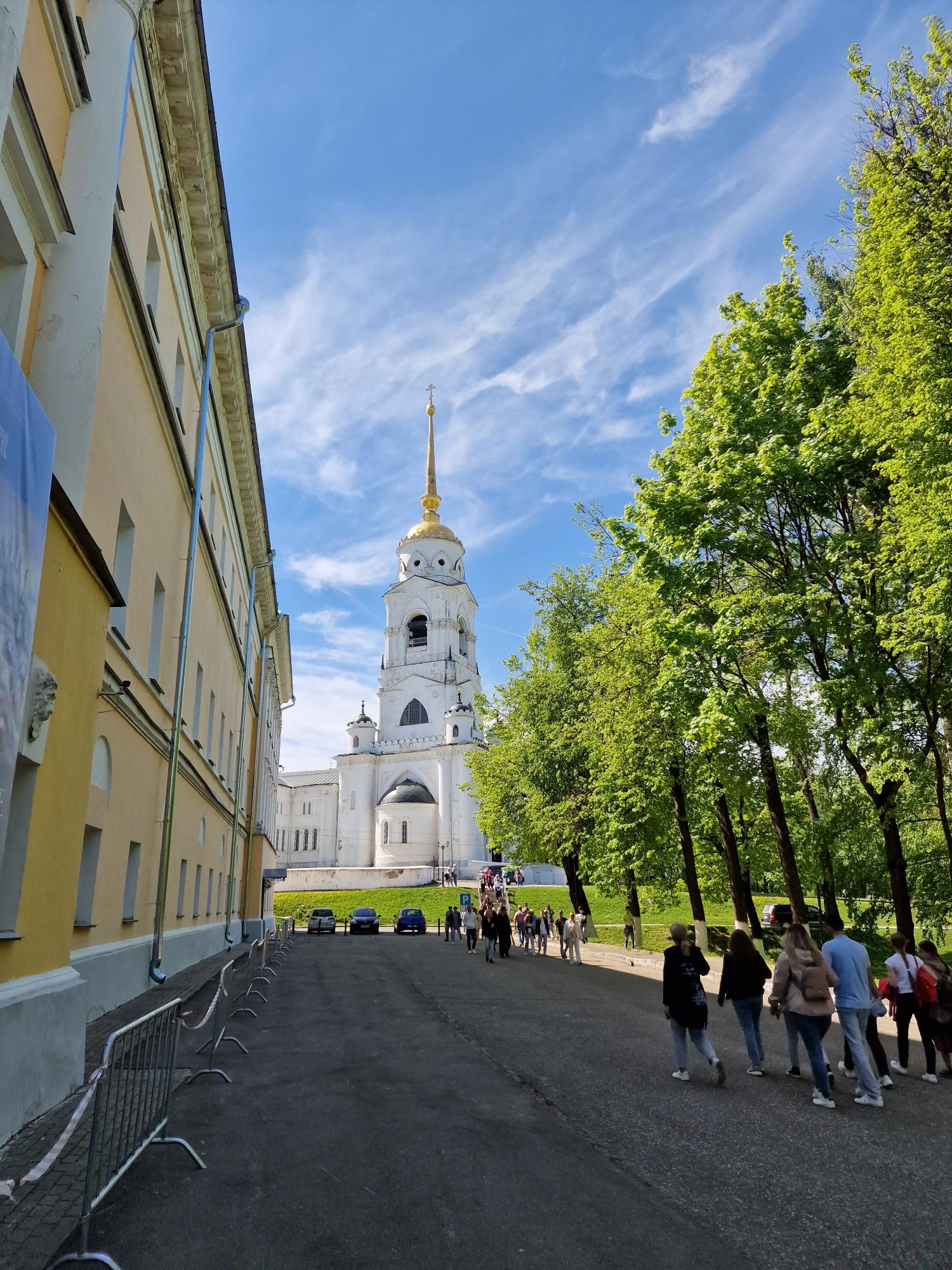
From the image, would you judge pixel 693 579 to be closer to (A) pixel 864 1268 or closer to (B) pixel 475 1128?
(B) pixel 475 1128

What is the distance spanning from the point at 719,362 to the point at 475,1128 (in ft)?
50.8

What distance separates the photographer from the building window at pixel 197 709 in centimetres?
1842

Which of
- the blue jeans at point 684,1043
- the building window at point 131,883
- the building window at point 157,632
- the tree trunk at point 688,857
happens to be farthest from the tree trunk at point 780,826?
the building window at point 131,883

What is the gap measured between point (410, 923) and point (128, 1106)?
4073cm

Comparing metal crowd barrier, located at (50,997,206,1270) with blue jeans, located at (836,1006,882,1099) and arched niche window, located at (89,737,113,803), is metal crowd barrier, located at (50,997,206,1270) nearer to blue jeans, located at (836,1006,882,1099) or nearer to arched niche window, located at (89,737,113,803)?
arched niche window, located at (89,737,113,803)

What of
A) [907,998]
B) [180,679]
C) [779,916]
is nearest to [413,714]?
[779,916]

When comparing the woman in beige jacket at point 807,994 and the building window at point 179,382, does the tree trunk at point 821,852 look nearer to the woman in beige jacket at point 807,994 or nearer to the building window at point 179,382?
the woman in beige jacket at point 807,994

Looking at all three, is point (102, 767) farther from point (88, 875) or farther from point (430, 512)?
point (430, 512)

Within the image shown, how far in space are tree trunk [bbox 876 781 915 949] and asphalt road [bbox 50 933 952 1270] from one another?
12.3 feet

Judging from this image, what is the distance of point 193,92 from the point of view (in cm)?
1281

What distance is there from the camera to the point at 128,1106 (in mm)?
4941

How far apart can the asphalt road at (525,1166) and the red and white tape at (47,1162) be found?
18.0 inches

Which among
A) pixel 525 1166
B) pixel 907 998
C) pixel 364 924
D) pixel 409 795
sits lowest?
pixel 525 1166

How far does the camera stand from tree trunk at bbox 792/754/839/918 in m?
19.6
